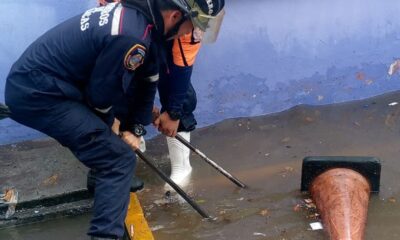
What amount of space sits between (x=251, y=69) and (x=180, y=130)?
3.98 ft

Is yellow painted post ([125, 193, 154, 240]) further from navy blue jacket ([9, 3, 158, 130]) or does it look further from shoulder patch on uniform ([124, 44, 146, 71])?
shoulder patch on uniform ([124, 44, 146, 71])

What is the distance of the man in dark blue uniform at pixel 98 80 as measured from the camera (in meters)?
2.99

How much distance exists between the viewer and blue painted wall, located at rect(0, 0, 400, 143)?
5.02 metres

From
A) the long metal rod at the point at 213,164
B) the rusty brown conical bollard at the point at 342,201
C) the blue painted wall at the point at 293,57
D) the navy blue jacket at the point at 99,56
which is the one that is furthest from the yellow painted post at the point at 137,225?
the blue painted wall at the point at 293,57

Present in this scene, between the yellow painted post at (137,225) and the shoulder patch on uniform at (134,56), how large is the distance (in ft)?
4.15

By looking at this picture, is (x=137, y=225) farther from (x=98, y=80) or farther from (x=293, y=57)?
(x=293, y=57)

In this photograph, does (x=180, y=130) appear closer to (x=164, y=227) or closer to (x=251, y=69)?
(x=164, y=227)

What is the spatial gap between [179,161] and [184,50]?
1117 mm

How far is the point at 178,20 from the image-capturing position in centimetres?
315

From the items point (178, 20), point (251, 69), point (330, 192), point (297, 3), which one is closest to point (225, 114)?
point (251, 69)

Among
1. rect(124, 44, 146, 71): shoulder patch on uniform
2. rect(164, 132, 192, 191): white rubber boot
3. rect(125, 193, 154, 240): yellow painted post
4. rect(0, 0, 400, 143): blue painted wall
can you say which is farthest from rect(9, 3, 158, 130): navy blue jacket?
rect(0, 0, 400, 143): blue painted wall

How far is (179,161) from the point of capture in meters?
4.42

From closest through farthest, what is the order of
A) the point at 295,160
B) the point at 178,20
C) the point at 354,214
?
1. the point at 178,20
2. the point at 354,214
3. the point at 295,160

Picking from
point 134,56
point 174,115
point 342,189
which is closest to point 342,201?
point 342,189
